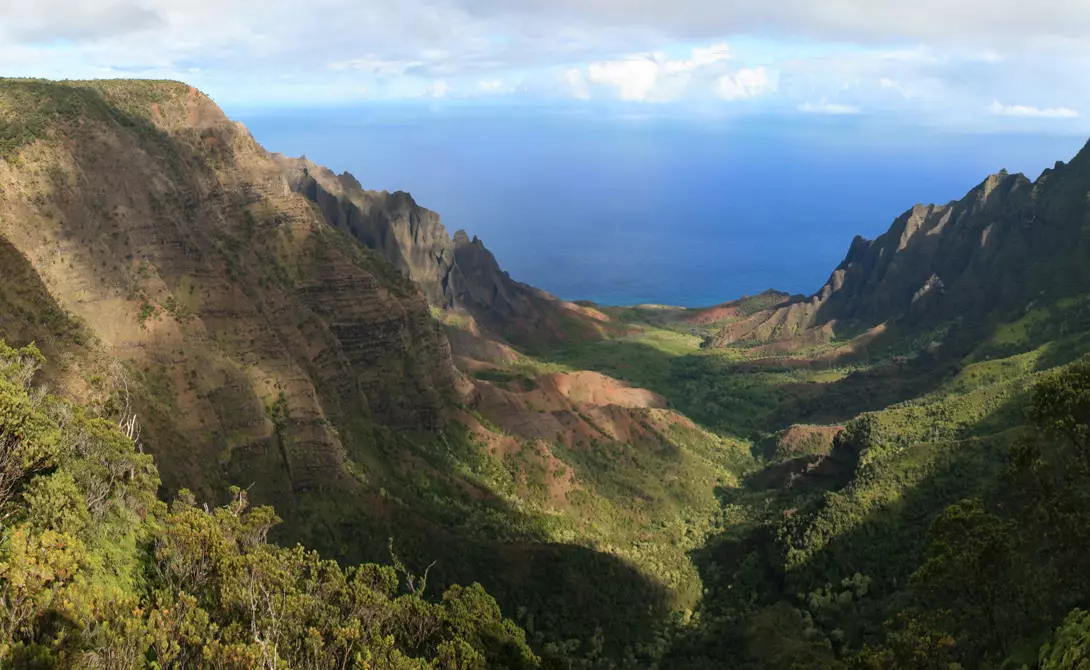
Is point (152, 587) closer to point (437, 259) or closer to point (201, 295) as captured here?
point (201, 295)

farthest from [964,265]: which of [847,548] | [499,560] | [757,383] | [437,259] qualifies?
[499,560]

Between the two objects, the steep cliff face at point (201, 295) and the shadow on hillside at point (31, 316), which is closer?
the shadow on hillside at point (31, 316)

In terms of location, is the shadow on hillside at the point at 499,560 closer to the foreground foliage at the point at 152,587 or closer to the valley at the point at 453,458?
the valley at the point at 453,458

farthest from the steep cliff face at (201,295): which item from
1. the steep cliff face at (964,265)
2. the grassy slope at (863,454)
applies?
the steep cliff face at (964,265)

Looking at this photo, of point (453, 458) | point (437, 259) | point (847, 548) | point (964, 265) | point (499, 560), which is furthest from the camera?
point (437, 259)

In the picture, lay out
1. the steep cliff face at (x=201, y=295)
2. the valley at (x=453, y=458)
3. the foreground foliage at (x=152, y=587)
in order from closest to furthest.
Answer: the foreground foliage at (x=152, y=587) < the valley at (x=453, y=458) < the steep cliff face at (x=201, y=295)

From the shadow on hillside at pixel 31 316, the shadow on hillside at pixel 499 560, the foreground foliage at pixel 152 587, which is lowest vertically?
the shadow on hillside at pixel 499 560

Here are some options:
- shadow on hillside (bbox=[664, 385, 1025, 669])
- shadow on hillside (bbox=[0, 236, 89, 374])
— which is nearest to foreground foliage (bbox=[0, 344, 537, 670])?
shadow on hillside (bbox=[0, 236, 89, 374])

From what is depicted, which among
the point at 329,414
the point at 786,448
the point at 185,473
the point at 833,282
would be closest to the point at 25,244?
the point at 185,473
